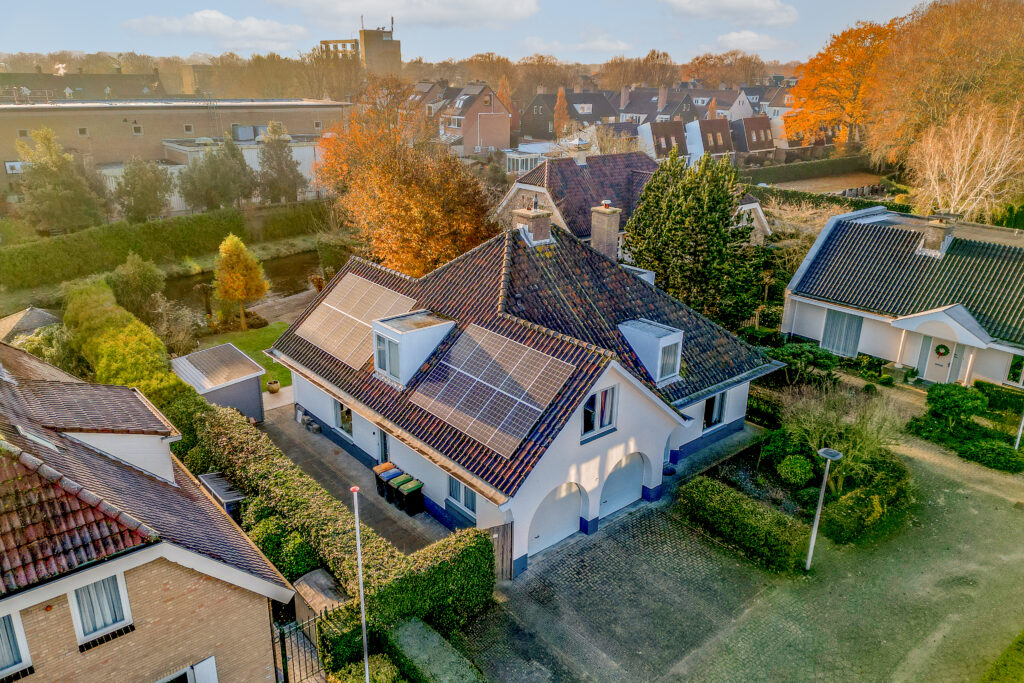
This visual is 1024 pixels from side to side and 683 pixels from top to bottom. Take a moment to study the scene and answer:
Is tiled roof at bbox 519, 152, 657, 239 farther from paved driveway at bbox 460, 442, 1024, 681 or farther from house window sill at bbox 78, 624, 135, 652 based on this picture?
house window sill at bbox 78, 624, 135, 652

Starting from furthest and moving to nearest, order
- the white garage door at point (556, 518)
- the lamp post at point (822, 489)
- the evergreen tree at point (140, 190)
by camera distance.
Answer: the evergreen tree at point (140, 190), the white garage door at point (556, 518), the lamp post at point (822, 489)

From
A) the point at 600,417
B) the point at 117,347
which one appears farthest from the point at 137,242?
the point at 600,417

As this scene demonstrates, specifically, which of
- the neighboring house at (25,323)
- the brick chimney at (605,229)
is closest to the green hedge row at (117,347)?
the neighboring house at (25,323)

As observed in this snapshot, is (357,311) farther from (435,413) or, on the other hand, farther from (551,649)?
(551,649)

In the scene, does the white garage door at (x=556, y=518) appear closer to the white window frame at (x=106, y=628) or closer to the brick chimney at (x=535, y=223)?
the brick chimney at (x=535, y=223)

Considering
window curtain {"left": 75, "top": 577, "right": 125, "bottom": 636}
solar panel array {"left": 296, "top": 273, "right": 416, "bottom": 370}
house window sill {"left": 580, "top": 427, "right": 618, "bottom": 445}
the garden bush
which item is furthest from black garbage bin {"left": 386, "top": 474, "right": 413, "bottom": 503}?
the garden bush

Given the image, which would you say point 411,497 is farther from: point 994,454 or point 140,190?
point 140,190
